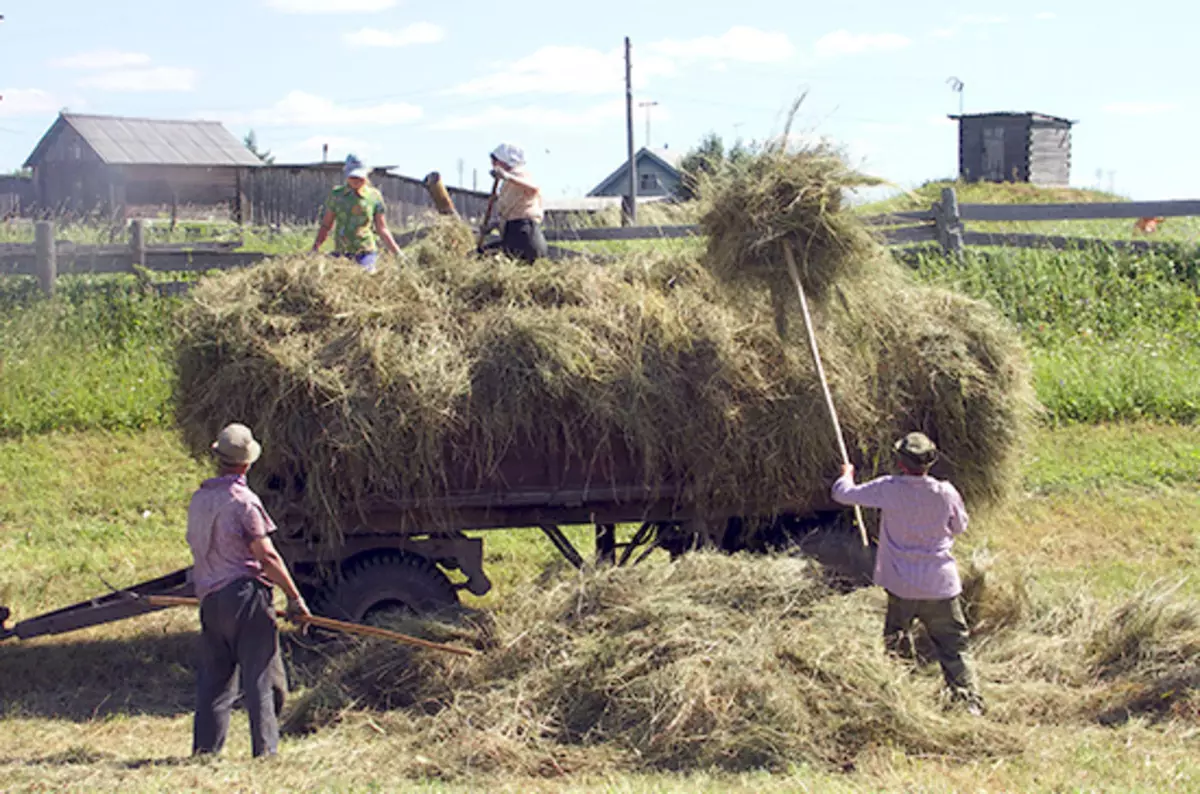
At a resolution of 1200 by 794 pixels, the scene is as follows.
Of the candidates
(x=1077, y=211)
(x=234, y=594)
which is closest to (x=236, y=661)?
(x=234, y=594)

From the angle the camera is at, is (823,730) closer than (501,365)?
Yes

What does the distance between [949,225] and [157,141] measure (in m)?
30.9

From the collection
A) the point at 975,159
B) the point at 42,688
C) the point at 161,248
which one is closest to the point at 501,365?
the point at 42,688

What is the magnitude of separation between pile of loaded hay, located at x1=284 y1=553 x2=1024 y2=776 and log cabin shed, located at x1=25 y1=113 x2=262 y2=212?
95.6 feet

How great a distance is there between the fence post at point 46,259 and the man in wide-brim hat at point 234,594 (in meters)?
9.07

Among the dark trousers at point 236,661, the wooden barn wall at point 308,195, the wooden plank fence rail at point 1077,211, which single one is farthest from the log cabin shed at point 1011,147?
the dark trousers at point 236,661

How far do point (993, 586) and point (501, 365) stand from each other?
10.5 ft

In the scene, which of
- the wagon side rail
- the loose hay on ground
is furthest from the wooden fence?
the loose hay on ground

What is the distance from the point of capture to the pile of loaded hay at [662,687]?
17.5ft

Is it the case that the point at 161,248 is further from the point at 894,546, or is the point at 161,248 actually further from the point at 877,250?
the point at 894,546

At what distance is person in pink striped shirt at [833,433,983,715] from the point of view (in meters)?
5.90

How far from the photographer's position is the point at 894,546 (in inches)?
238

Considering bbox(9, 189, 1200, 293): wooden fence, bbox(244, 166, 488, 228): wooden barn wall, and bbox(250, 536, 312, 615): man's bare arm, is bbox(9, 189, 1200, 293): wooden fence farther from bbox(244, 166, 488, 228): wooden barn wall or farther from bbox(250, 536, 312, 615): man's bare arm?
bbox(244, 166, 488, 228): wooden barn wall

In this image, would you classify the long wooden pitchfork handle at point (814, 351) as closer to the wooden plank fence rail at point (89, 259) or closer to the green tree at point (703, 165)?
the green tree at point (703, 165)
